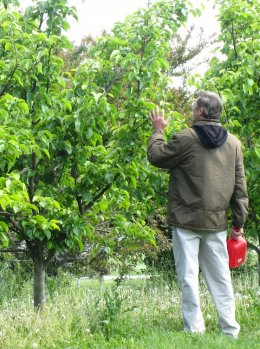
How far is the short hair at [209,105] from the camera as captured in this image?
5.18 meters

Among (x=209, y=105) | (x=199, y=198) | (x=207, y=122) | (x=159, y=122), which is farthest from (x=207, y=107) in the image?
(x=199, y=198)

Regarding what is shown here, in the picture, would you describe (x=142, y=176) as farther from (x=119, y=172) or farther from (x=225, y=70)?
(x=225, y=70)

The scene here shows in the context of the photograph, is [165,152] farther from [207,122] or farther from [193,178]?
[207,122]

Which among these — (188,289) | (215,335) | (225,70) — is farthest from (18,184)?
(225,70)

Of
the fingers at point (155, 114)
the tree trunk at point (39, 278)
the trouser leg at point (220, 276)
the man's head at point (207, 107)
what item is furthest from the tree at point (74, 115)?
the trouser leg at point (220, 276)

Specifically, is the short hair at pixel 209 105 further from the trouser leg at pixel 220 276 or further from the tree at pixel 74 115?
the trouser leg at pixel 220 276

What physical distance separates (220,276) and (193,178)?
35.0 inches

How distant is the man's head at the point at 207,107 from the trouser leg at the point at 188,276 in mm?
977

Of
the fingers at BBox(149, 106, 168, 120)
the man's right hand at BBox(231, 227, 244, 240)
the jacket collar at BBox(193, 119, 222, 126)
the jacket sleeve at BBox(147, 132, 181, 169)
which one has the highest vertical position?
the fingers at BBox(149, 106, 168, 120)

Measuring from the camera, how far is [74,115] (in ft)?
17.4

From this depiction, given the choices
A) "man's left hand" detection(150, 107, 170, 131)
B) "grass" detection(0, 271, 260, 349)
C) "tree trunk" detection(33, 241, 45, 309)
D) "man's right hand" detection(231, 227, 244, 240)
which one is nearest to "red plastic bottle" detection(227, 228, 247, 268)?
"man's right hand" detection(231, 227, 244, 240)

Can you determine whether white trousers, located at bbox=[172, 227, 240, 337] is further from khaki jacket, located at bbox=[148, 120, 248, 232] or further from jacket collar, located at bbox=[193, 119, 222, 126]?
jacket collar, located at bbox=[193, 119, 222, 126]

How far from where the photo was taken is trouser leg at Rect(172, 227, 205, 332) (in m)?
5.06

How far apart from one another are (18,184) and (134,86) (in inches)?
69.4
